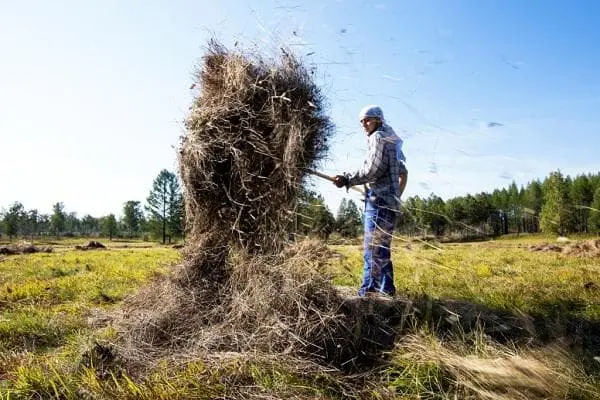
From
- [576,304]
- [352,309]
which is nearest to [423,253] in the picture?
[352,309]

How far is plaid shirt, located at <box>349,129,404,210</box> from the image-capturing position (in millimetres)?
5391

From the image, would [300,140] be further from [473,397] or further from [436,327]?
[473,397]

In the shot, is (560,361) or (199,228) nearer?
(560,361)

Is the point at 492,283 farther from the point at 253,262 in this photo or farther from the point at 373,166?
the point at 253,262

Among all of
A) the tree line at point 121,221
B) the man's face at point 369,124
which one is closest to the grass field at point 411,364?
the man's face at point 369,124

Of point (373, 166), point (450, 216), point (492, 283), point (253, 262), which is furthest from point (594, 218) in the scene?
point (253, 262)

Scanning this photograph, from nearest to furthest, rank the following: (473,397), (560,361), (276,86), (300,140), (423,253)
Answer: (473,397)
(560,361)
(423,253)
(300,140)
(276,86)

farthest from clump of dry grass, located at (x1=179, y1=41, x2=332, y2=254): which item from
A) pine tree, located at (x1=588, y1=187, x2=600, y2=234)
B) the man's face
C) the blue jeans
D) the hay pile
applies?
pine tree, located at (x1=588, y1=187, x2=600, y2=234)

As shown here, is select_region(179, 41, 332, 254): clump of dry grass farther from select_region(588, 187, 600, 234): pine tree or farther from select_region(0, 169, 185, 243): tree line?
select_region(0, 169, 185, 243): tree line

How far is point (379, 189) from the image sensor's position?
555cm

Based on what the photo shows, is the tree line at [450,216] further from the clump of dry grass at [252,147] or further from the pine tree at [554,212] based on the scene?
the clump of dry grass at [252,147]

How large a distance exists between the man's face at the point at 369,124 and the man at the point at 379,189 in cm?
1

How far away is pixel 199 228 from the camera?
5410 mm

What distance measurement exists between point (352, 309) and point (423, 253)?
96 cm
